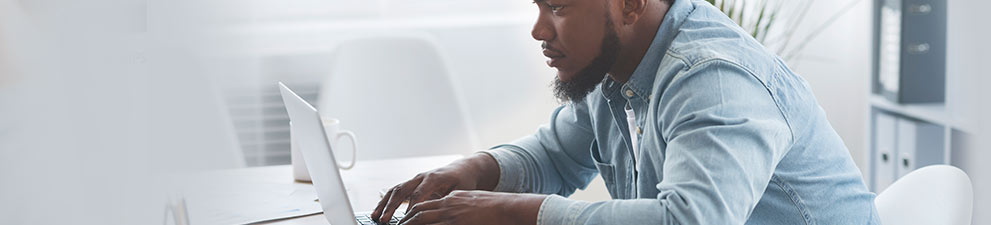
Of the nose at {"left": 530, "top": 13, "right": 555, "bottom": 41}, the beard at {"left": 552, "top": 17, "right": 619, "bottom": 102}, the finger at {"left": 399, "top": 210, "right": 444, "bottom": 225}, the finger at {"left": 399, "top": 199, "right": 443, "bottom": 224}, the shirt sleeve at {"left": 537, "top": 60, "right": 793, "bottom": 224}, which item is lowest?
the finger at {"left": 399, "top": 210, "right": 444, "bottom": 225}

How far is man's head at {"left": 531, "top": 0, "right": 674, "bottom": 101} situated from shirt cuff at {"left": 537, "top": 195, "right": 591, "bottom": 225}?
0.23 meters

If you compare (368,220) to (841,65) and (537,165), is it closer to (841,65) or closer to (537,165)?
(537,165)

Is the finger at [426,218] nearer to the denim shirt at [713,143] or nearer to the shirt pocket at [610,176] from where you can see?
the denim shirt at [713,143]

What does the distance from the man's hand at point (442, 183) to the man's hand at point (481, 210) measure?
21 centimetres

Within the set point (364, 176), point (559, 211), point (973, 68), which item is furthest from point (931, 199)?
point (973, 68)

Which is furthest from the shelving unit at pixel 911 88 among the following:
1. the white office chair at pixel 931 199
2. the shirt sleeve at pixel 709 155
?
the shirt sleeve at pixel 709 155

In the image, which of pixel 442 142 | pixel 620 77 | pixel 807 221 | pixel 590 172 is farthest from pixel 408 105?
pixel 807 221

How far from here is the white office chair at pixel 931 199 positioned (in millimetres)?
1032

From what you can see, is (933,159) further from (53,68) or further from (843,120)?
(53,68)

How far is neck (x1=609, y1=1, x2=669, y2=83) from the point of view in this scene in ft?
3.49

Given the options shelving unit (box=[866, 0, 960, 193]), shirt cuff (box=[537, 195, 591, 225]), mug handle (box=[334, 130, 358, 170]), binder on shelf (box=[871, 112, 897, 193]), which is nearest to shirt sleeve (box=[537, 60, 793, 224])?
shirt cuff (box=[537, 195, 591, 225])

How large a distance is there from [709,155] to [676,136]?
67 mm

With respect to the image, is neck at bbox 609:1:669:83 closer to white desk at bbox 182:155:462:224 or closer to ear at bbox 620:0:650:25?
ear at bbox 620:0:650:25

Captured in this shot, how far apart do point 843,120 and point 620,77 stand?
1.84 meters
